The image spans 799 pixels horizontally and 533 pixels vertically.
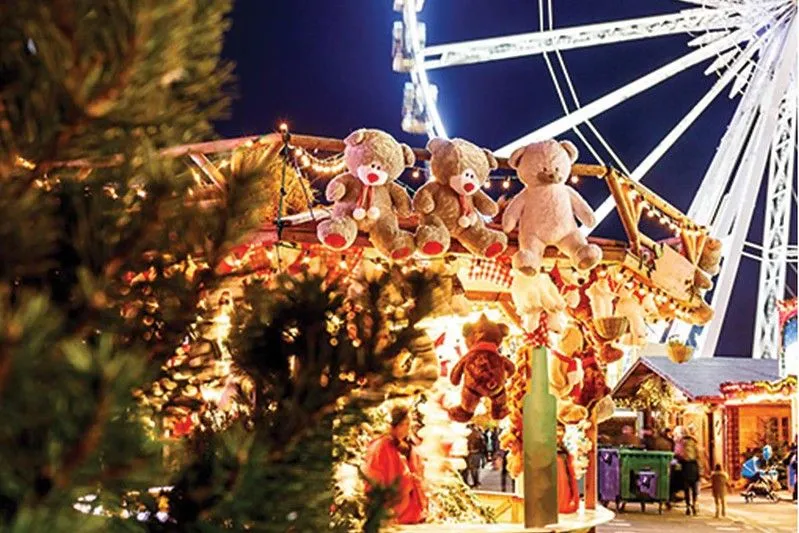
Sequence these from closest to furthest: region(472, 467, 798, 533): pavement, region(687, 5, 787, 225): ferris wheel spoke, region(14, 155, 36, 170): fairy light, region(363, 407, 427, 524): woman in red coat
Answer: region(14, 155, 36, 170): fairy light → region(363, 407, 427, 524): woman in red coat → region(472, 467, 798, 533): pavement → region(687, 5, 787, 225): ferris wheel spoke

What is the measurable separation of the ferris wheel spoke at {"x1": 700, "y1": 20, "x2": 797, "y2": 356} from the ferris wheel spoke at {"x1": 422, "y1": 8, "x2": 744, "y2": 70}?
1.04 m

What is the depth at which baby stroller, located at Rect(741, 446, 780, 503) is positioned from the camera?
55.2ft

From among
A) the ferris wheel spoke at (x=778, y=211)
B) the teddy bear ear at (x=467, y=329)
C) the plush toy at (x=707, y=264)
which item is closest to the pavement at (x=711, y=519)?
the ferris wheel spoke at (x=778, y=211)

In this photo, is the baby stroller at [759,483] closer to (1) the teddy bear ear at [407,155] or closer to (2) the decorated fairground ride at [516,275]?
(2) the decorated fairground ride at [516,275]

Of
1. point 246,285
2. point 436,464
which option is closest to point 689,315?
point 436,464

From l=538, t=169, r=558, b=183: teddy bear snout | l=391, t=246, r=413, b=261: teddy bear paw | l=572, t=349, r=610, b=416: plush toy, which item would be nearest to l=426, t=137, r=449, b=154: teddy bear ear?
l=538, t=169, r=558, b=183: teddy bear snout

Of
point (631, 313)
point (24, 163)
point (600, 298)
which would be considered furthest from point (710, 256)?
point (24, 163)

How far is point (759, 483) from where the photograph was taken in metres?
17.1

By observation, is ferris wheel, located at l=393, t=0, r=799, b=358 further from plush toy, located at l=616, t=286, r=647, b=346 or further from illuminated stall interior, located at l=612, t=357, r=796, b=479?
plush toy, located at l=616, t=286, r=647, b=346

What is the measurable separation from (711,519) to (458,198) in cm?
936

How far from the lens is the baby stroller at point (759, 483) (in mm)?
16812

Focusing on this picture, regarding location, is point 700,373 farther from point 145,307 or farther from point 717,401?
point 145,307

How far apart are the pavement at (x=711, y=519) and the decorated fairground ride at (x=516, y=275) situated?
5.17 metres

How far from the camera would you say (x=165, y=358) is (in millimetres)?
1273
